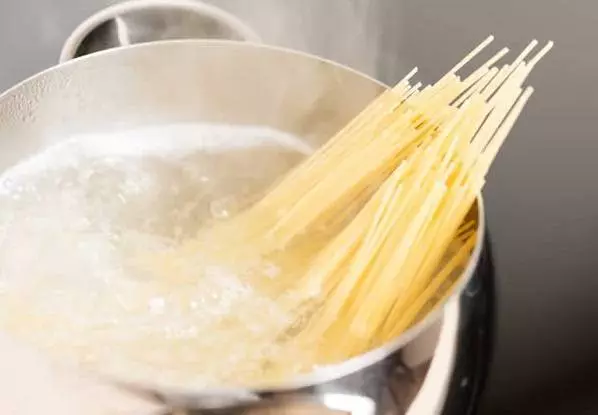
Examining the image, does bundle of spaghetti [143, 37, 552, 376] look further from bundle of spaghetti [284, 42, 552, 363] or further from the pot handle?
the pot handle

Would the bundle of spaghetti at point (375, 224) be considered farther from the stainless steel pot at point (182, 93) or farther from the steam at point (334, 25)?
the steam at point (334, 25)

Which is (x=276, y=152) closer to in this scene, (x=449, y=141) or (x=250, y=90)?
(x=250, y=90)

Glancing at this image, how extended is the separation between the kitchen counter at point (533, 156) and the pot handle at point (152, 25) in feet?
0.14

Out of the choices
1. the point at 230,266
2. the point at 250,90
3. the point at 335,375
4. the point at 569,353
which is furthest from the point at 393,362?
the point at 569,353

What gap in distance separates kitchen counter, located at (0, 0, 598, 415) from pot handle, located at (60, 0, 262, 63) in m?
0.04

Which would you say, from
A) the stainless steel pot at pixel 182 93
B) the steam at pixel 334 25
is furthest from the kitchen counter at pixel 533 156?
the stainless steel pot at pixel 182 93

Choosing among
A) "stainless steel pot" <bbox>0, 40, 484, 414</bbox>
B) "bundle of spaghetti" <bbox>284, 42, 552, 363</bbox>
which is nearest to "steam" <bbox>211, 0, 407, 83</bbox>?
"stainless steel pot" <bbox>0, 40, 484, 414</bbox>

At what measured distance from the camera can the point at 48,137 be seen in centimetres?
55

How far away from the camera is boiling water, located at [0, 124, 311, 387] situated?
413 millimetres

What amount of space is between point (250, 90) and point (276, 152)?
4 centimetres

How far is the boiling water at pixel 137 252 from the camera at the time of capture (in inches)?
16.3

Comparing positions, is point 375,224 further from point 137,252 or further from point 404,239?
point 137,252

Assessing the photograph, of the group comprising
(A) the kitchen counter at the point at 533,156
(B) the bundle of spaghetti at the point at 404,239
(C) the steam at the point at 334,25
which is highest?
(C) the steam at the point at 334,25

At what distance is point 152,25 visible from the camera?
0.63 m
